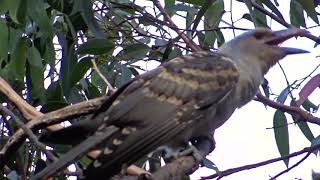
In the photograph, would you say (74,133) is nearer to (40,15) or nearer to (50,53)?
(40,15)

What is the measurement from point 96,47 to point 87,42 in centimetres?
3

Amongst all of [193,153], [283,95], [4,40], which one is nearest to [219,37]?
[283,95]

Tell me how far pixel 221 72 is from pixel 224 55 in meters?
0.18

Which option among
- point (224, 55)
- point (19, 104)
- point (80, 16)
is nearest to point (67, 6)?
point (80, 16)

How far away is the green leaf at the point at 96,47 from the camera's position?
Result: 9.68 feet

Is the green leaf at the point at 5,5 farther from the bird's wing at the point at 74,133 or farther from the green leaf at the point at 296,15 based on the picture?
the green leaf at the point at 296,15

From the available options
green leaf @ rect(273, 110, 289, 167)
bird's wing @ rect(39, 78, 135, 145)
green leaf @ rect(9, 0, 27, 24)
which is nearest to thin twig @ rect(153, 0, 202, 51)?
green leaf @ rect(273, 110, 289, 167)

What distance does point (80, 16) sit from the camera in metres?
3.11

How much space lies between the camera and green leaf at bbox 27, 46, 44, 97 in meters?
3.01

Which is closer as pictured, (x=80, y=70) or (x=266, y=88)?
(x=80, y=70)

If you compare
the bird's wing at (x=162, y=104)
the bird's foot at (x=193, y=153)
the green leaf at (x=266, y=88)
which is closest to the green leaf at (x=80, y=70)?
the bird's wing at (x=162, y=104)

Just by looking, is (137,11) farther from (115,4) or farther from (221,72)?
(221,72)

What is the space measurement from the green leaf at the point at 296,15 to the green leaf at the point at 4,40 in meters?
0.92

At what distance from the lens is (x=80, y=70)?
3.00m
